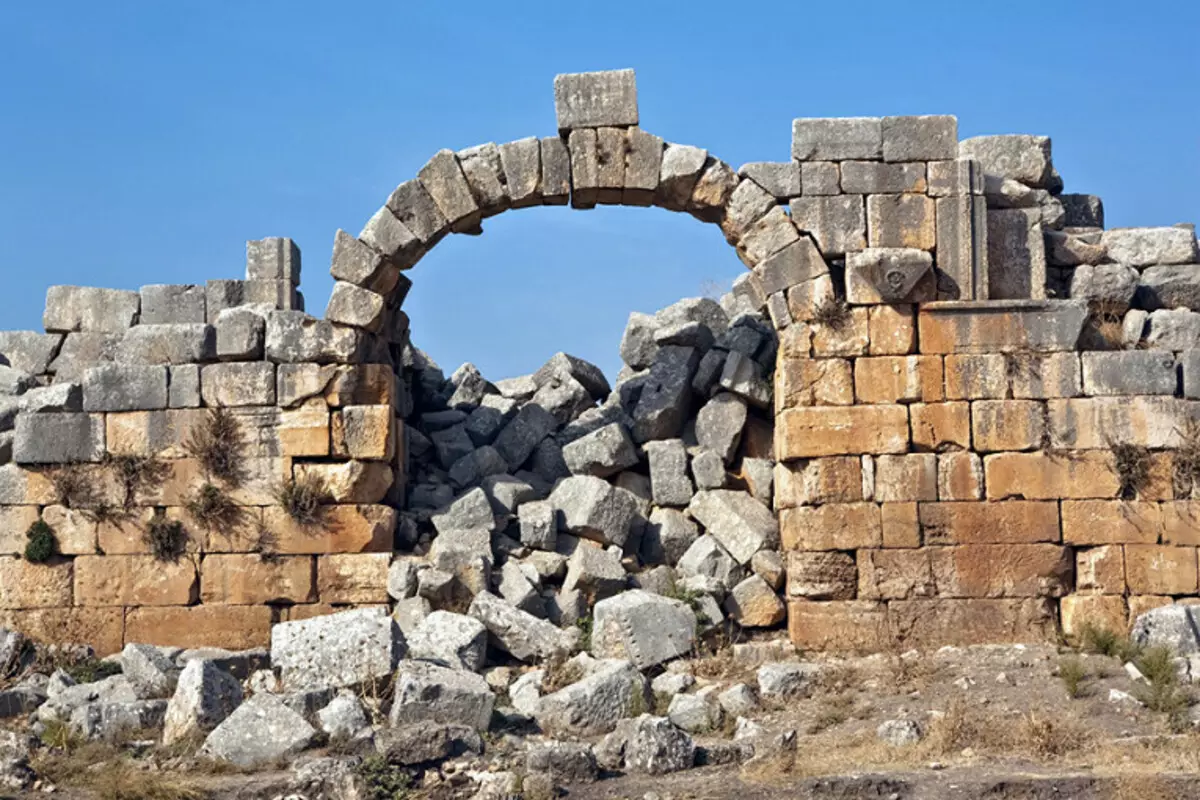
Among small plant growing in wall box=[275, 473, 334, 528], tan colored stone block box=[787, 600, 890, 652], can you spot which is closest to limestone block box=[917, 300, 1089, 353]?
tan colored stone block box=[787, 600, 890, 652]

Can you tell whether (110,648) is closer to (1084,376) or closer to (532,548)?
(532,548)

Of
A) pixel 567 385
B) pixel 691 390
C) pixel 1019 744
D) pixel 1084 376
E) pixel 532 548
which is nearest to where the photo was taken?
A: pixel 1019 744

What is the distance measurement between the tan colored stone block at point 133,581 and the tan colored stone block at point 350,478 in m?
1.31

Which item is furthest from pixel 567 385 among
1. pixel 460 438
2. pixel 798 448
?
pixel 798 448

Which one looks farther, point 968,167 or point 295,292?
point 295,292

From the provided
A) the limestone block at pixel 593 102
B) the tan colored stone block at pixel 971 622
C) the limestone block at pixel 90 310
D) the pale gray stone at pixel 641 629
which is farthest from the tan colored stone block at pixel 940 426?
the limestone block at pixel 90 310

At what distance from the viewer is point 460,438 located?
50.8ft

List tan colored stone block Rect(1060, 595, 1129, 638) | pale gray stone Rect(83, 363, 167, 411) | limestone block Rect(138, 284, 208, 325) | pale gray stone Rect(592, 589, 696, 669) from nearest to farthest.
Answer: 1. pale gray stone Rect(592, 589, 696, 669)
2. tan colored stone block Rect(1060, 595, 1129, 638)
3. pale gray stone Rect(83, 363, 167, 411)
4. limestone block Rect(138, 284, 208, 325)

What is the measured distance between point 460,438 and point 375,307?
2.06m

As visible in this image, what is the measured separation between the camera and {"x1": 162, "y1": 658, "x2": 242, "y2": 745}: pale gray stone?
10.8m

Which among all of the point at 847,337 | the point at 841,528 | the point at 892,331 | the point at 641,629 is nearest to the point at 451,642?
the point at 641,629

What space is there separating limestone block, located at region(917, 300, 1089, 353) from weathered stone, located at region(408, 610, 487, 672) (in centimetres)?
433

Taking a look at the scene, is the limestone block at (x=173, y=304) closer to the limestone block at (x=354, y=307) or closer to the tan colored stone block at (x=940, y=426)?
the limestone block at (x=354, y=307)

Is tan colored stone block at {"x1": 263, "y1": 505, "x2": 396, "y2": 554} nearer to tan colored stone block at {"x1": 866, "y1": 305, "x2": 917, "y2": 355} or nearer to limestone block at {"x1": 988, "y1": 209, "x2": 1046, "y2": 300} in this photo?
tan colored stone block at {"x1": 866, "y1": 305, "x2": 917, "y2": 355}
